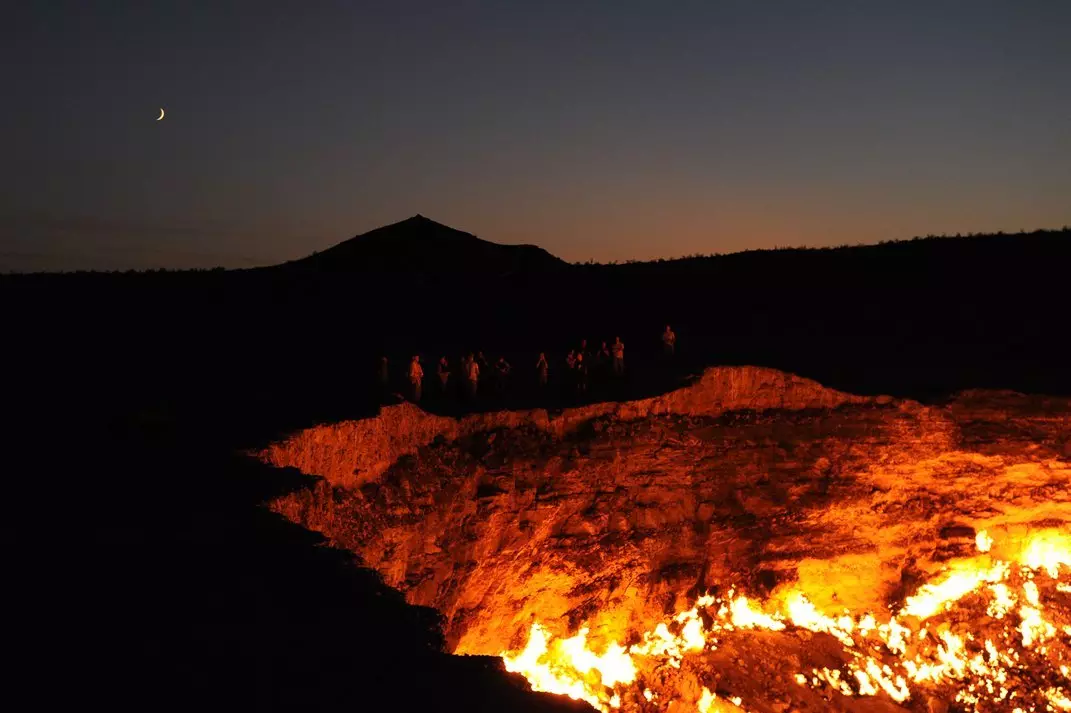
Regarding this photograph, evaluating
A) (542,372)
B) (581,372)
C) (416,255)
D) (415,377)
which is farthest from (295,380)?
(416,255)

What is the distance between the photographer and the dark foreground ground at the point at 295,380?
539 centimetres

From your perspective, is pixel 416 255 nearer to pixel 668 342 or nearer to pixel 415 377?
pixel 668 342

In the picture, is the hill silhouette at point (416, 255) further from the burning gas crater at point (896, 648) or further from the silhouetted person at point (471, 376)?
the burning gas crater at point (896, 648)

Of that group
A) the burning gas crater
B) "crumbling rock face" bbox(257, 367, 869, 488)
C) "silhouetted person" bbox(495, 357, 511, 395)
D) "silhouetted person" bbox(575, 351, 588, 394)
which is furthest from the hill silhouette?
the burning gas crater

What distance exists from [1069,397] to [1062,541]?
3.93 m

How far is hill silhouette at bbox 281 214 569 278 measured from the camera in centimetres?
2577

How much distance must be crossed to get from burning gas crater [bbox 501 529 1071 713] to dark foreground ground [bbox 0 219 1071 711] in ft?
14.1

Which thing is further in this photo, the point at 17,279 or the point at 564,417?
the point at 17,279

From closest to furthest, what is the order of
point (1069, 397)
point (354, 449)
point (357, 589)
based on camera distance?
point (357, 589)
point (354, 449)
point (1069, 397)

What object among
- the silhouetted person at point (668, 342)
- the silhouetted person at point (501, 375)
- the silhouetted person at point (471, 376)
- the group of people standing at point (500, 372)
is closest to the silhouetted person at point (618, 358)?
the group of people standing at point (500, 372)

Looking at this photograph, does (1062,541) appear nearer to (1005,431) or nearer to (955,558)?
(955,558)

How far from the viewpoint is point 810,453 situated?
47.3ft

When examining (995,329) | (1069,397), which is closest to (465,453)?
(1069,397)

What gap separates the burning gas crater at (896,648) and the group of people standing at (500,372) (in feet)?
14.5
